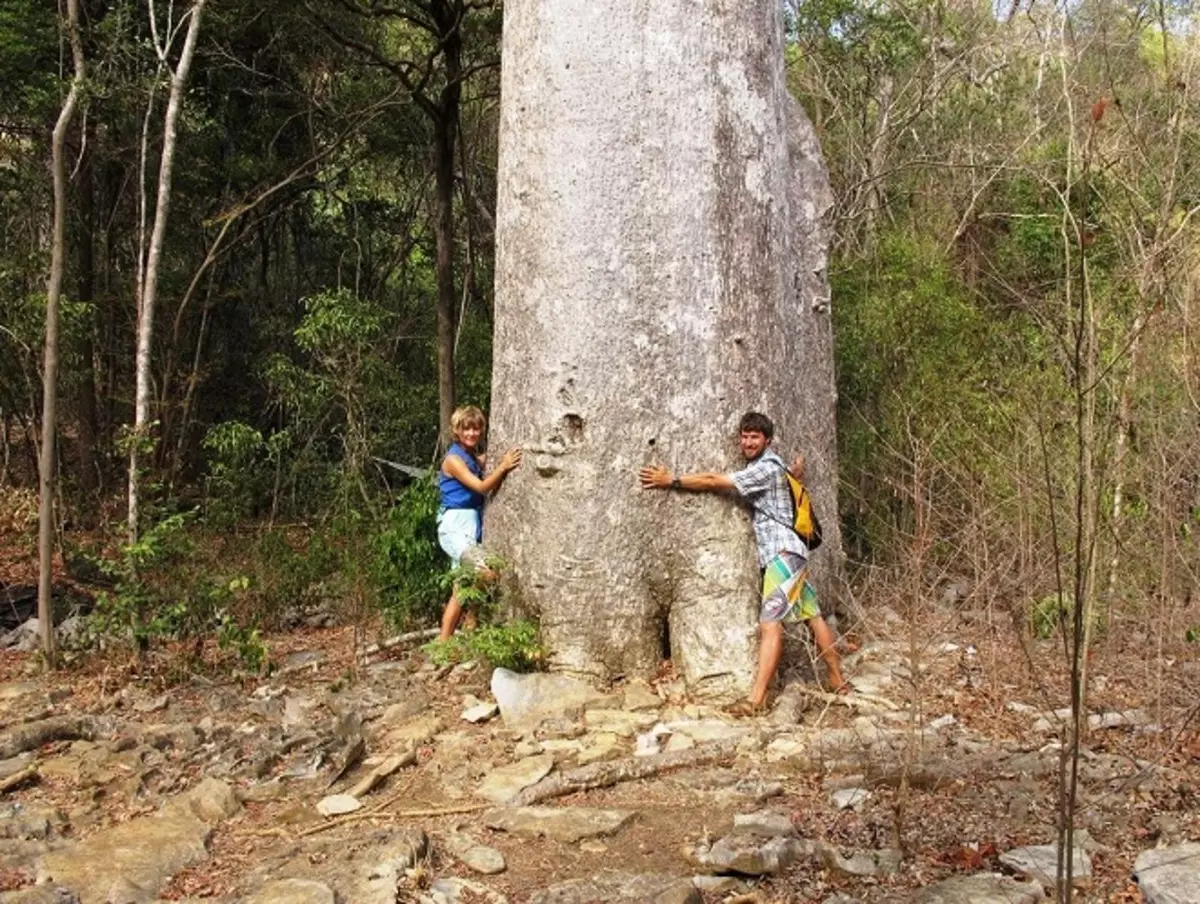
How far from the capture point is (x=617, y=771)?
14.5 feet

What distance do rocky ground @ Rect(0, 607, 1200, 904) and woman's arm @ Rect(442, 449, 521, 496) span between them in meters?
0.87

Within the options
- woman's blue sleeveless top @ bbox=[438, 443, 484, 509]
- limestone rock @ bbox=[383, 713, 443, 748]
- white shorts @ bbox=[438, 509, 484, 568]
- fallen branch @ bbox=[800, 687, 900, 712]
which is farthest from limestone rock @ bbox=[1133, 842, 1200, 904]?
woman's blue sleeveless top @ bbox=[438, 443, 484, 509]

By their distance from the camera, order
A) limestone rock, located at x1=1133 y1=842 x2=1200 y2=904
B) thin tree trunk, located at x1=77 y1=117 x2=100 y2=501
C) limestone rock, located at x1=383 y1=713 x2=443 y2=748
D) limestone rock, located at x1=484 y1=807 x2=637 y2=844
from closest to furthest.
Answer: limestone rock, located at x1=1133 y1=842 x2=1200 y2=904 < limestone rock, located at x1=484 y1=807 x2=637 y2=844 < limestone rock, located at x1=383 y1=713 x2=443 y2=748 < thin tree trunk, located at x1=77 y1=117 x2=100 y2=501

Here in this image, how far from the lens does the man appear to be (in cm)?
515

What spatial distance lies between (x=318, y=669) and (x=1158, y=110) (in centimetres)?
679

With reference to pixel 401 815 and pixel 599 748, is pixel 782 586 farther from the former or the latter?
pixel 401 815

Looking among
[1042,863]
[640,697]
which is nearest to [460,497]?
[640,697]

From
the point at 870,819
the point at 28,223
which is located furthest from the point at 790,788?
the point at 28,223

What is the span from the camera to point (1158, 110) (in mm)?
8172

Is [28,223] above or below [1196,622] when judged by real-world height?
above

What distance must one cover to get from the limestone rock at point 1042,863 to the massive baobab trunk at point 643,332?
5.88 ft

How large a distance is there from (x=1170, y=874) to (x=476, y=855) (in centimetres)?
206

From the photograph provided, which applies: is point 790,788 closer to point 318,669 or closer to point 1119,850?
point 1119,850

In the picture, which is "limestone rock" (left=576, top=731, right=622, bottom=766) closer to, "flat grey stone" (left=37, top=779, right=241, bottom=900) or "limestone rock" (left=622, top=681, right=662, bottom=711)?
"limestone rock" (left=622, top=681, right=662, bottom=711)
